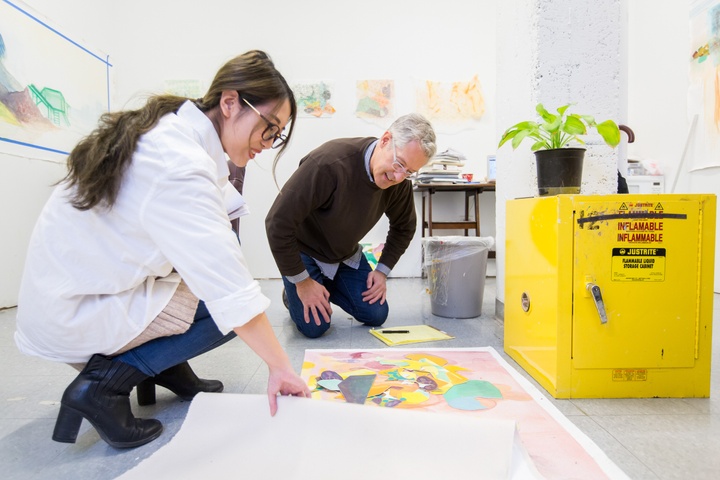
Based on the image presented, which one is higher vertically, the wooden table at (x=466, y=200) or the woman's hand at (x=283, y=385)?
the wooden table at (x=466, y=200)

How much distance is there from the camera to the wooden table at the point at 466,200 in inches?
114

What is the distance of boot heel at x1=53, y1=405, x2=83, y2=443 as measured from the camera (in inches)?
32.8

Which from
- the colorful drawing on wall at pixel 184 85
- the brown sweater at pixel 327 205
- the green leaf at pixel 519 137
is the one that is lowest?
the brown sweater at pixel 327 205

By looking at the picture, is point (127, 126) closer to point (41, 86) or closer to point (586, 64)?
point (586, 64)

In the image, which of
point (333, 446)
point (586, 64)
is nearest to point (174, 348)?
point (333, 446)

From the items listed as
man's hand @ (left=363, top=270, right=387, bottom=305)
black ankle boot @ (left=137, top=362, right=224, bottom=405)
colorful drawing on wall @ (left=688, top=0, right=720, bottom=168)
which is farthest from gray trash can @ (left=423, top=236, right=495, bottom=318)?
colorful drawing on wall @ (left=688, top=0, right=720, bottom=168)

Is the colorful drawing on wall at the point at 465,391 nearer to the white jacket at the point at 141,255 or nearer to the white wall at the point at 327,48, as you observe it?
the white jacket at the point at 141,255

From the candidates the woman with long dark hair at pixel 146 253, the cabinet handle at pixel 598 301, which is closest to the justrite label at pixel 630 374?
the cabinet handle at pixel 598 301

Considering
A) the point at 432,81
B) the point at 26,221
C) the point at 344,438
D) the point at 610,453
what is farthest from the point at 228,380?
the point at 432,81

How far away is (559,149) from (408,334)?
846 mm

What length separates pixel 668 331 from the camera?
3.49ft

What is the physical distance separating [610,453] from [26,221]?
2890 mm

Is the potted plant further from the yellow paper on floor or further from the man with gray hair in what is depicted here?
the yellow paper on floor

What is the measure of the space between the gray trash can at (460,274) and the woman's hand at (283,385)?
1.31 metres
